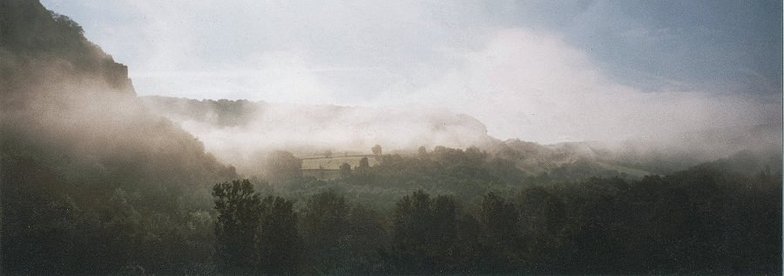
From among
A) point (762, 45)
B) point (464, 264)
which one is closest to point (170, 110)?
point (464, 264)

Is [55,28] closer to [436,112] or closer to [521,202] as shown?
[436,112]

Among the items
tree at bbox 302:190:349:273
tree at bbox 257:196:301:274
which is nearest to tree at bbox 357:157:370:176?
tree at bbox 302:190:349:273

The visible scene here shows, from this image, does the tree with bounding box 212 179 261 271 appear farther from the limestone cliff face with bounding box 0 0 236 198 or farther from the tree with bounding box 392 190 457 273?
the tree with bounding box 392 190 457 273

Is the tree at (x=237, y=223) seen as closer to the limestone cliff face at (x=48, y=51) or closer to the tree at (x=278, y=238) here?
the tree at (x=278, y=238)

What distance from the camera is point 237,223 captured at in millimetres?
13719

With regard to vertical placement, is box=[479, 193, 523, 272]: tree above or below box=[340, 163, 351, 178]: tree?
below

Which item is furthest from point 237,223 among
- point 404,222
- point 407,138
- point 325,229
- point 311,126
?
point 407,138

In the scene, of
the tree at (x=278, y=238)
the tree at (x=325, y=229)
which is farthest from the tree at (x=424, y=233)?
the tree at (x=278, y=238)

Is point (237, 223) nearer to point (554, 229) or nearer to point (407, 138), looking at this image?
point (407, 138)

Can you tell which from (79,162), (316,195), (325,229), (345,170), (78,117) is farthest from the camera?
(345,170)

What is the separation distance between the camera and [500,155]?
1491cm

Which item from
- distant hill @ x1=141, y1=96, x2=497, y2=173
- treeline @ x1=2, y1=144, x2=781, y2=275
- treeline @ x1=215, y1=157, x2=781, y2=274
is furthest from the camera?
distant hill @ x1=141, y1=96, x2=497, y2=173

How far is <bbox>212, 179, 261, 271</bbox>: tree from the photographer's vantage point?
13.6m

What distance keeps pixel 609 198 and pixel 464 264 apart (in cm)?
416
